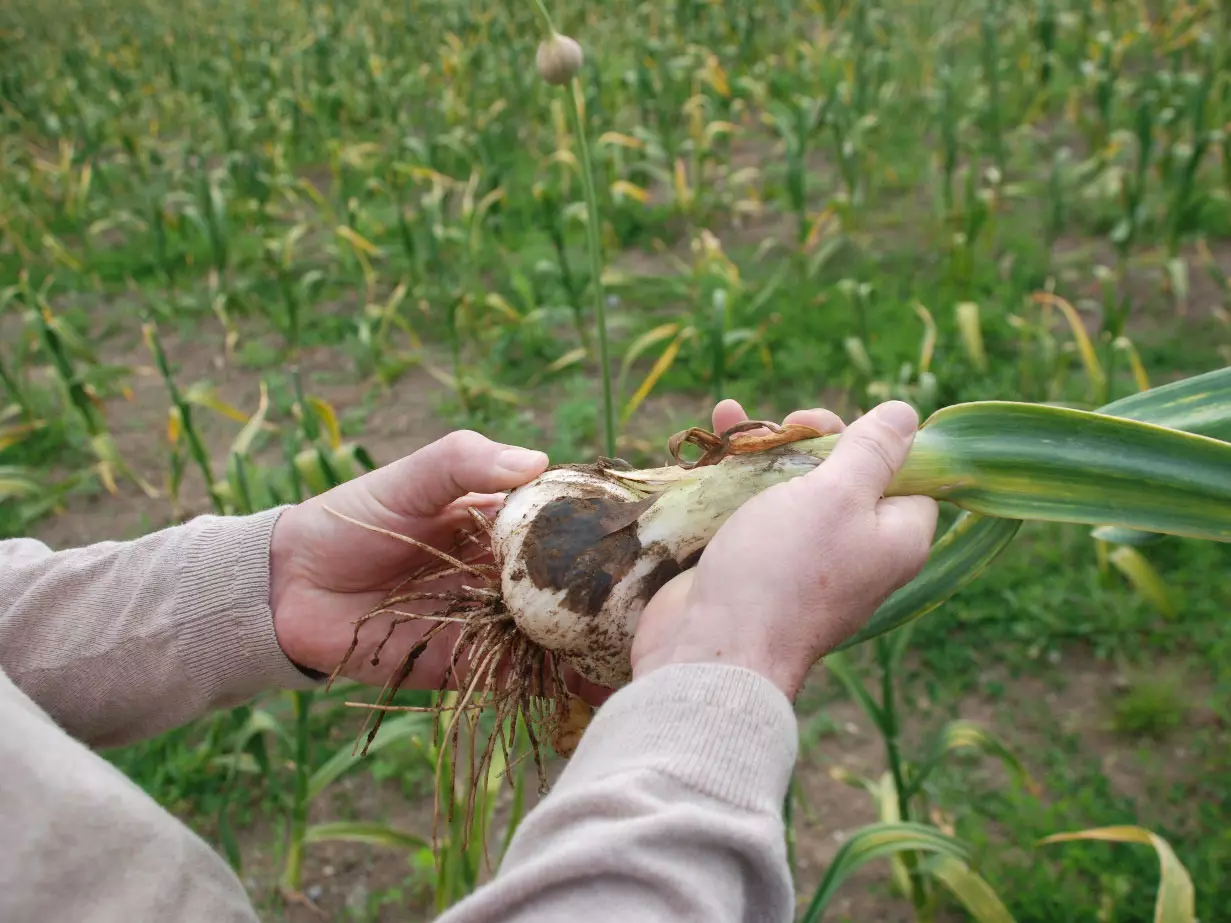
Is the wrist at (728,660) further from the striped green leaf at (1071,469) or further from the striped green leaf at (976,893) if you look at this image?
the striped green leaf at (976,893)

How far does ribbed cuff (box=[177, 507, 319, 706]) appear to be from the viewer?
120 centimetres

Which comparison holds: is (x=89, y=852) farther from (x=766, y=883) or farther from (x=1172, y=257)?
(x=1172, y=257)

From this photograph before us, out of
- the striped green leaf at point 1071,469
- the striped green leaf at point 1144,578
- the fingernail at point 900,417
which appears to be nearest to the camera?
the striped green leaf at point 1071,469

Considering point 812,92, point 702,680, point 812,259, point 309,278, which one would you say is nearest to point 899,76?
point 812,92

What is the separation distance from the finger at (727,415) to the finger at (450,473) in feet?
0.81

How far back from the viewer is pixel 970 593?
2.25 meters

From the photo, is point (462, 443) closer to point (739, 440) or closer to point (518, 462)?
point (518, 462)

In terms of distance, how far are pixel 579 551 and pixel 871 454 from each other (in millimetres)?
346

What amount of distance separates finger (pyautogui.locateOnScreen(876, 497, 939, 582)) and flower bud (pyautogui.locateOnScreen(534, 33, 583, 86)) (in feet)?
3.22

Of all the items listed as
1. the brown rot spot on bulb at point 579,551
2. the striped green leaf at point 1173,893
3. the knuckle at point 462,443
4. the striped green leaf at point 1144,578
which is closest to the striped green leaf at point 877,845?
the striped green leaf at point 1173,893

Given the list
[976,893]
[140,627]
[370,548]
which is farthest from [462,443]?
[976,893]

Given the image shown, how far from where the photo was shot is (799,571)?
34.4 inches

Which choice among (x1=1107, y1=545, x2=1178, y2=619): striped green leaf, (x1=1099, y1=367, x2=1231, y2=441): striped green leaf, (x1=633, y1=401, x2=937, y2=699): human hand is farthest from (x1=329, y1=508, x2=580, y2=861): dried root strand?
(x1=1107, y1=545, x2=1178, y2=619): striped green leaf

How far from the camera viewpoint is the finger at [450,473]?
1213mm
